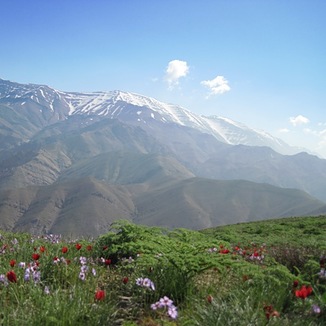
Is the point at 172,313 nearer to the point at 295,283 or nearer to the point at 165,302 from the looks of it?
the point at 165,302

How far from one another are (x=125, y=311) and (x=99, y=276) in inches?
60.5

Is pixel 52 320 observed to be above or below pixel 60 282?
above

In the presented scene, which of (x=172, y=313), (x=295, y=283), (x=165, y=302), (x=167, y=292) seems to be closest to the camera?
(x=172, y=313)

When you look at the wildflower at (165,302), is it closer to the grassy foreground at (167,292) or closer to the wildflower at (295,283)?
the grassy foreground at (167,292)

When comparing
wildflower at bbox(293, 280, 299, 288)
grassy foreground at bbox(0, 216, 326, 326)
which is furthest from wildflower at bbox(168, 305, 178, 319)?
wildflower at bbox(293, 280, 299, 288)

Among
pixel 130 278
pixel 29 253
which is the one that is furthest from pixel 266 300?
pixel 29 253

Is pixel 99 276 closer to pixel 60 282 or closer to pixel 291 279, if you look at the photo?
pixel 60 282

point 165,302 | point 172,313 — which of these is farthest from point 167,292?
point 172,313

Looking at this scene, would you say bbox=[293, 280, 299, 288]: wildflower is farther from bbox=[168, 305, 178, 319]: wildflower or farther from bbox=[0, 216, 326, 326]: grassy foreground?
bbox=[168, 305, 178, 319]: wildflower

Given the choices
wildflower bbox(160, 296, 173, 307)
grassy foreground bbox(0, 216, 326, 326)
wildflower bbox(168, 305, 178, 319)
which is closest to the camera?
wildflower bbox(168, 305, 178, 319)

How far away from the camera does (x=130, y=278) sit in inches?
225

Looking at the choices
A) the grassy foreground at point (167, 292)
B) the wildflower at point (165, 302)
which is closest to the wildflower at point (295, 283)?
the grassy foreground at point (167, 292)

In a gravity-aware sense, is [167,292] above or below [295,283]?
below

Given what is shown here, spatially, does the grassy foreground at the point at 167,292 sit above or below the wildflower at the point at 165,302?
below
